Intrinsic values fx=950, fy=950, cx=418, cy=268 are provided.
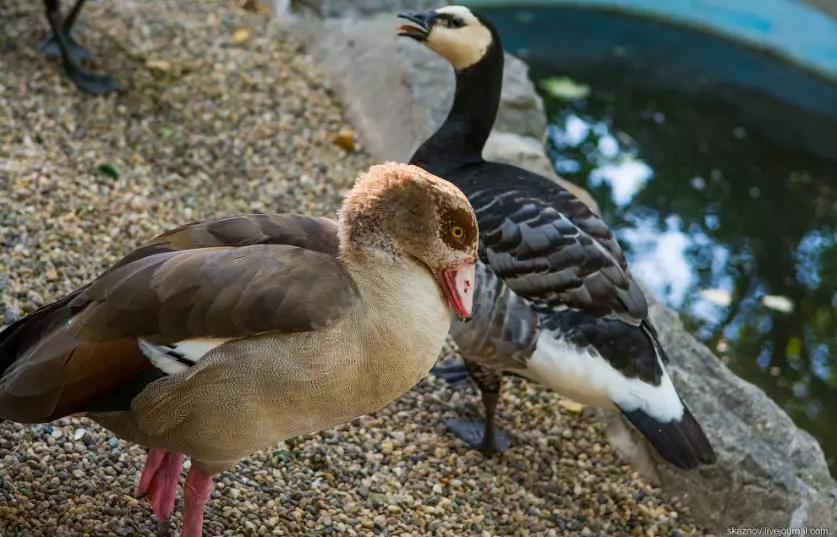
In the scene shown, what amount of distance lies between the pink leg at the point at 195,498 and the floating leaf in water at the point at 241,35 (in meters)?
3.83

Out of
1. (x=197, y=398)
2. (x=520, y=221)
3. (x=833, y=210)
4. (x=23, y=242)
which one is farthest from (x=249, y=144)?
(x=833, y=210)

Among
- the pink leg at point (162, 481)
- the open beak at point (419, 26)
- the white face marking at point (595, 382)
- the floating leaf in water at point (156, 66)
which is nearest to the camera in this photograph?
the pink leg at point (162, 481)

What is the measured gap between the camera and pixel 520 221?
324 centimetres

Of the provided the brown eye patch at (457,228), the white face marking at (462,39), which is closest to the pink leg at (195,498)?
the brown eye patch at (457,228)

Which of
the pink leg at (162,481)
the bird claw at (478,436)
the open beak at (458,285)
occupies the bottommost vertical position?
the bird claw at (478,436)

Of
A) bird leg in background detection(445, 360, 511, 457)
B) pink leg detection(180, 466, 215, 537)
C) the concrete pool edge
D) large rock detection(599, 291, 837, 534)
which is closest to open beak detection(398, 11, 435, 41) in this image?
bird leg in background detection(445, 360, 511, 457)

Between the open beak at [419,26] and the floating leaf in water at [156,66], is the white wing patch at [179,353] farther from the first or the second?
the floating leaf in water at [156,66]

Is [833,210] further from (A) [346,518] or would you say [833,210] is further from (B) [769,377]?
(A) [346,518]

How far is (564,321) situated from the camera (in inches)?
125

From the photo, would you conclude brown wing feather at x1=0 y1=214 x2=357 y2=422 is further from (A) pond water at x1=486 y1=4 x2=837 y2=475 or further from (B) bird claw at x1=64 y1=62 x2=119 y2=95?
(A) pond water at x1=486 y1=4 x2=837 y2=475

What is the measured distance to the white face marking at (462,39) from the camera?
377 centimetres

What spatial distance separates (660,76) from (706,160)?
4.55 ft

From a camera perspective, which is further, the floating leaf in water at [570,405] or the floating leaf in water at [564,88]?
the floating leaf in water at [564,88]

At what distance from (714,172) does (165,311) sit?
4.82 meters
